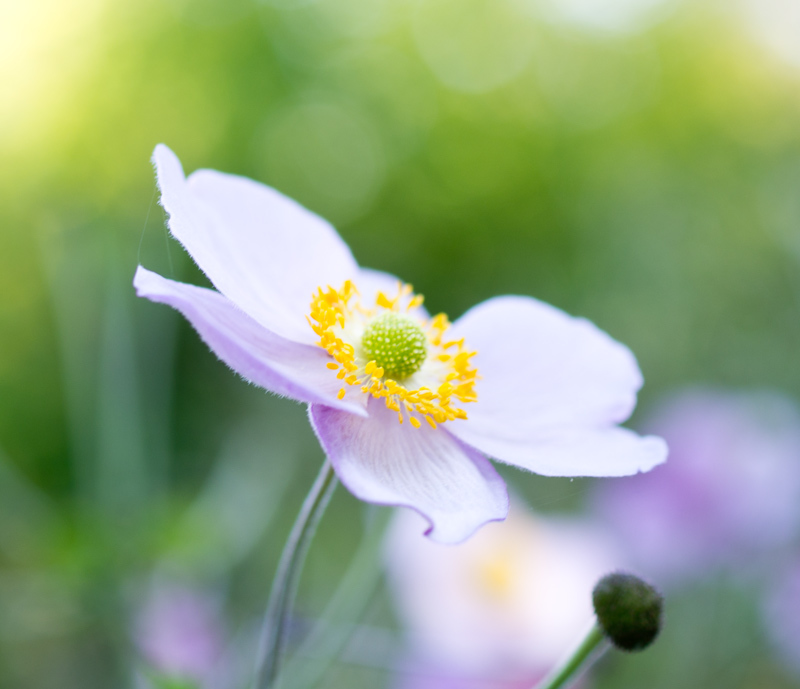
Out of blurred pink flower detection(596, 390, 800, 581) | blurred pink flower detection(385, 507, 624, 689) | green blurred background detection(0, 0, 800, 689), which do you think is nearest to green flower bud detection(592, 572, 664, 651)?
green blurred background detection(0, 0, 800, 689)

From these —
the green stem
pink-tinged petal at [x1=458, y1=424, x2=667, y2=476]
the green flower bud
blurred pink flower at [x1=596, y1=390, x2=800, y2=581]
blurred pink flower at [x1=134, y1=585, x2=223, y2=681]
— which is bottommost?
blurred pink flower at [x1=134, y1=585, x2=223, y2=681]

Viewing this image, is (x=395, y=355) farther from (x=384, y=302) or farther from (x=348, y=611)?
(x=348, y=611)

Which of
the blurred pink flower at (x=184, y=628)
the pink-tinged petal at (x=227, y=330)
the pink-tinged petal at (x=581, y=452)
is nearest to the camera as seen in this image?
the pink-tinged petal at (x=227, y=330)

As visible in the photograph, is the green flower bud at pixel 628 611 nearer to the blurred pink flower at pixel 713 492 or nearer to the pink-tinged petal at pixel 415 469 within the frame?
the pink-tinged petal at pixel 415 469

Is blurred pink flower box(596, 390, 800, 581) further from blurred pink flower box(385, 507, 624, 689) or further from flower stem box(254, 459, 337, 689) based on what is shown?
flower stem box(254, 459, 337, 689)

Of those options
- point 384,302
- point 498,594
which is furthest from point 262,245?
point 498,594

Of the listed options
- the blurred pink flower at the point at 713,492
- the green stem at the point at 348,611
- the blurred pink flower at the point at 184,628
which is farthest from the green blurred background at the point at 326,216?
the green stem at the point at 348,611
